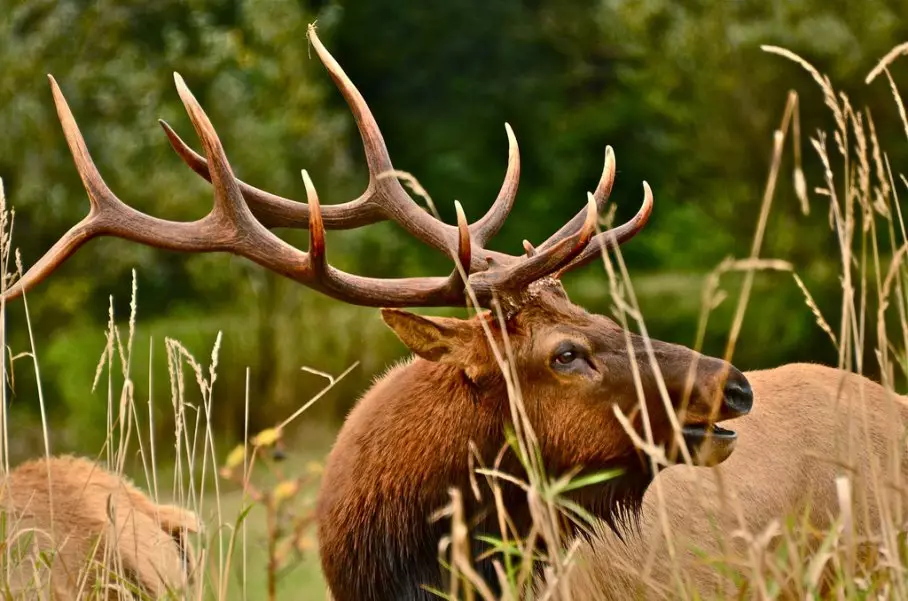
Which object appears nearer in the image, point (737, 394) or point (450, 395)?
point (737, 394)

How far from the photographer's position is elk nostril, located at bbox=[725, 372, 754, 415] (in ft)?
12.7

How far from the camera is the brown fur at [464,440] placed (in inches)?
162

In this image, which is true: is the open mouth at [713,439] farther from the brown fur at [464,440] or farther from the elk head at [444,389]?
the brown fur at [464,440]

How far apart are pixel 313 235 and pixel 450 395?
611 millimetres

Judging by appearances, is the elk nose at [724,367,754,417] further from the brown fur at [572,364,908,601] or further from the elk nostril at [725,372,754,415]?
the brown fur at [572,364,908,601]

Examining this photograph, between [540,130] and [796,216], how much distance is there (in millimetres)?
14145

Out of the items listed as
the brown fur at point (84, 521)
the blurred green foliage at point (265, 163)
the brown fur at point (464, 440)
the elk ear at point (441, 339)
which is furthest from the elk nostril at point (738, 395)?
the blurred green foliage at point (265, 163)

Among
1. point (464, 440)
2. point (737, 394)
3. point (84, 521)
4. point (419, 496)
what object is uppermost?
point (737, 394)

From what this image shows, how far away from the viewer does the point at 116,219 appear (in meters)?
4.49

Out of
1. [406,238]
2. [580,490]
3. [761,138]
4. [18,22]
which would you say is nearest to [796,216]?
[761,138]

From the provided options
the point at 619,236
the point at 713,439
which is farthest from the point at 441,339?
the point at 713,439

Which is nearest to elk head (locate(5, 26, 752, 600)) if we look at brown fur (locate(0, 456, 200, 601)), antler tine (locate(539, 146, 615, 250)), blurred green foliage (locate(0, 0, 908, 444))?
antler tine (locate(539, 146, 615, 250))

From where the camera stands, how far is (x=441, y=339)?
4.21 meters

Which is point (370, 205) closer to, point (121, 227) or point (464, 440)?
point (121, 227)
